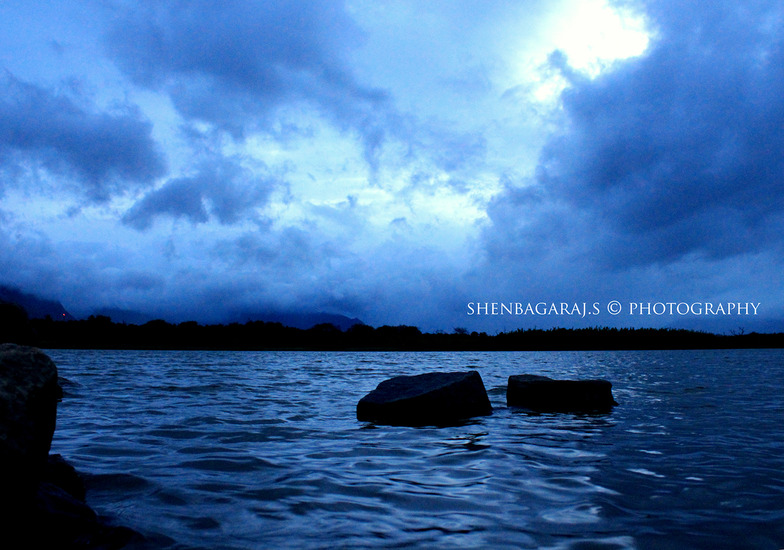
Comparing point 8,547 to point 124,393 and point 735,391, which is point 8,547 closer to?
point 124,393

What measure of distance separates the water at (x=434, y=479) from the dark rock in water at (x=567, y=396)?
0.86 metres

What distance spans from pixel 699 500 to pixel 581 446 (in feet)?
7.38

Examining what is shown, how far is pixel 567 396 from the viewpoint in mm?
10336

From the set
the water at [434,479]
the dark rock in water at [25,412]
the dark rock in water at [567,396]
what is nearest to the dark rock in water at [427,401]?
the water at [434,479]

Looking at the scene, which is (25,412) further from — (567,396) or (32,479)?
(567,396)

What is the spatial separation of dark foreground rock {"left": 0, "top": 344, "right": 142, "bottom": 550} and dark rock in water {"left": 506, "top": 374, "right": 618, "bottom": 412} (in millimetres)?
8382

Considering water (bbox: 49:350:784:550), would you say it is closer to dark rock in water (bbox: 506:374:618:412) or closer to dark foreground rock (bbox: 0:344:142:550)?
dark foreground rock (bbox: 0:344:142:550)

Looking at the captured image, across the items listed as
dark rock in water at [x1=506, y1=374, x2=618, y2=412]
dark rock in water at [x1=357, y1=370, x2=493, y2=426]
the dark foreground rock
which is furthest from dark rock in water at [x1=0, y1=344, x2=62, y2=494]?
dark rock in water at [x1=506, y1=374, x2=618, y2=412]

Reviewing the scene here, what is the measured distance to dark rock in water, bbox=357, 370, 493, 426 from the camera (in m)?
8.55

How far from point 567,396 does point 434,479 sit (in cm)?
628

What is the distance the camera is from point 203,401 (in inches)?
440

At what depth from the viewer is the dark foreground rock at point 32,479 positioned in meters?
3.25

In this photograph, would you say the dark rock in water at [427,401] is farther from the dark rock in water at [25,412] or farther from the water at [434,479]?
the dark rock in water at [25,412]

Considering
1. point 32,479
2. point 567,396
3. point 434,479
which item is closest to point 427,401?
point 567,396
